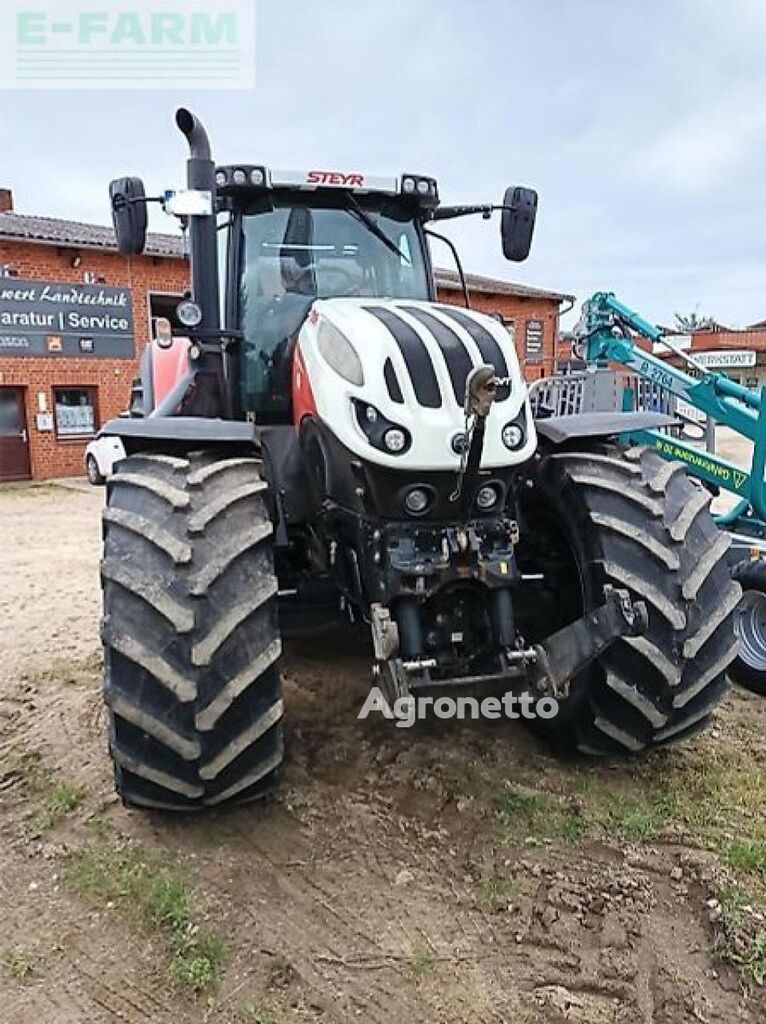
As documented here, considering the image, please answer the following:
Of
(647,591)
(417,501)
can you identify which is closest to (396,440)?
(417,501)

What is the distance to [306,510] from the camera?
3.43 metres

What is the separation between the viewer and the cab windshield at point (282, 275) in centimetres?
387

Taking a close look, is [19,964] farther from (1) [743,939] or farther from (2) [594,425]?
(2) [594,425]

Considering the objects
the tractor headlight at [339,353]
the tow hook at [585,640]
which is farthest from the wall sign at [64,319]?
the tow hook at [585,640]

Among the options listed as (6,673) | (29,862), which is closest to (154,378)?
(6,673)

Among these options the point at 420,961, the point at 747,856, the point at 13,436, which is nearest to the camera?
the point at 420,961

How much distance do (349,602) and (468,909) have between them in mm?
1247

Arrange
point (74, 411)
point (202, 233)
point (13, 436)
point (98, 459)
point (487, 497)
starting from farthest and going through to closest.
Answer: point (74, 411)
point (13, 436)
point (98, 459)
point (202, 233)
point (487, 497)

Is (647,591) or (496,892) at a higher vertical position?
(647,591)

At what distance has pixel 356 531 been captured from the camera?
307 centimetres

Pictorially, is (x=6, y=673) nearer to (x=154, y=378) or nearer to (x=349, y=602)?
(x=154, y=378)

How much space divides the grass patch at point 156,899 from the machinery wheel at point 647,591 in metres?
1.57

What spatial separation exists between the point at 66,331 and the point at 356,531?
47.2ft

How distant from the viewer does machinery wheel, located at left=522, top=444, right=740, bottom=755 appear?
121 inches
